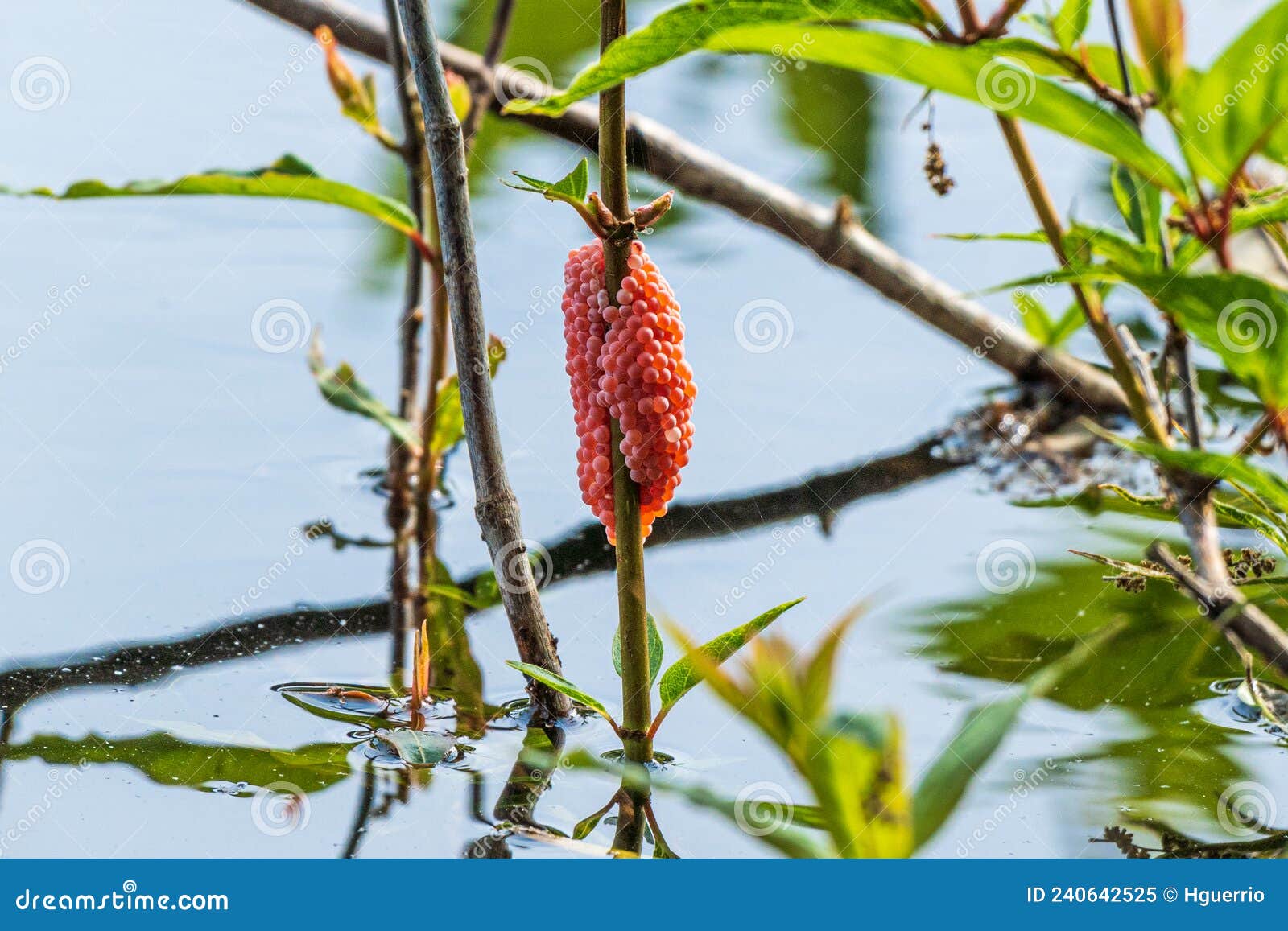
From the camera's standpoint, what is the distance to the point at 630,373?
2.42ft

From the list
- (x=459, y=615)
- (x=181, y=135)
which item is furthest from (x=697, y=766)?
(x=181, y=135)

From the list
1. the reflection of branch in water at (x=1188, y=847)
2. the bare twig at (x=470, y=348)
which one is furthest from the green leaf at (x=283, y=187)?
the reflection of branch in water at (x=1188, y=847)

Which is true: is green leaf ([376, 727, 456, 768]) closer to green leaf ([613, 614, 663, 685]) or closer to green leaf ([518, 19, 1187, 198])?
green leaf ([613, 614, 663, 685])

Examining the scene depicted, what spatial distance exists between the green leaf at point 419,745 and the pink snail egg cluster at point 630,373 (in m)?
0.23

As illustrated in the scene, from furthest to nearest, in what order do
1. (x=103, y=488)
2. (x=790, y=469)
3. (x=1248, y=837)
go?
(x=790, y=469)
(x=103, y=488)
(x=1248, y=837)

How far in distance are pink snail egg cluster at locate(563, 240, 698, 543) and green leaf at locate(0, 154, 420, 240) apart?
0.52m

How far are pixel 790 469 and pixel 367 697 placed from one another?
71cm

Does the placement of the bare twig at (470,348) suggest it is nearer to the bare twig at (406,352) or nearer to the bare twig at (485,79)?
the bare twig at (406,352)

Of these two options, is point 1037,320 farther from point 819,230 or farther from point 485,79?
point 485,79

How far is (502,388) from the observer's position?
157cm

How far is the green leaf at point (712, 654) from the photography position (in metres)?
0.76

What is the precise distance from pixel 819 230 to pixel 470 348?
101 cm

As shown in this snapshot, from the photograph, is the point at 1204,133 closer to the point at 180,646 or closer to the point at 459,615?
the point at 459,615

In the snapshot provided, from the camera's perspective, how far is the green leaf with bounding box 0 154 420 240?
1.21m
